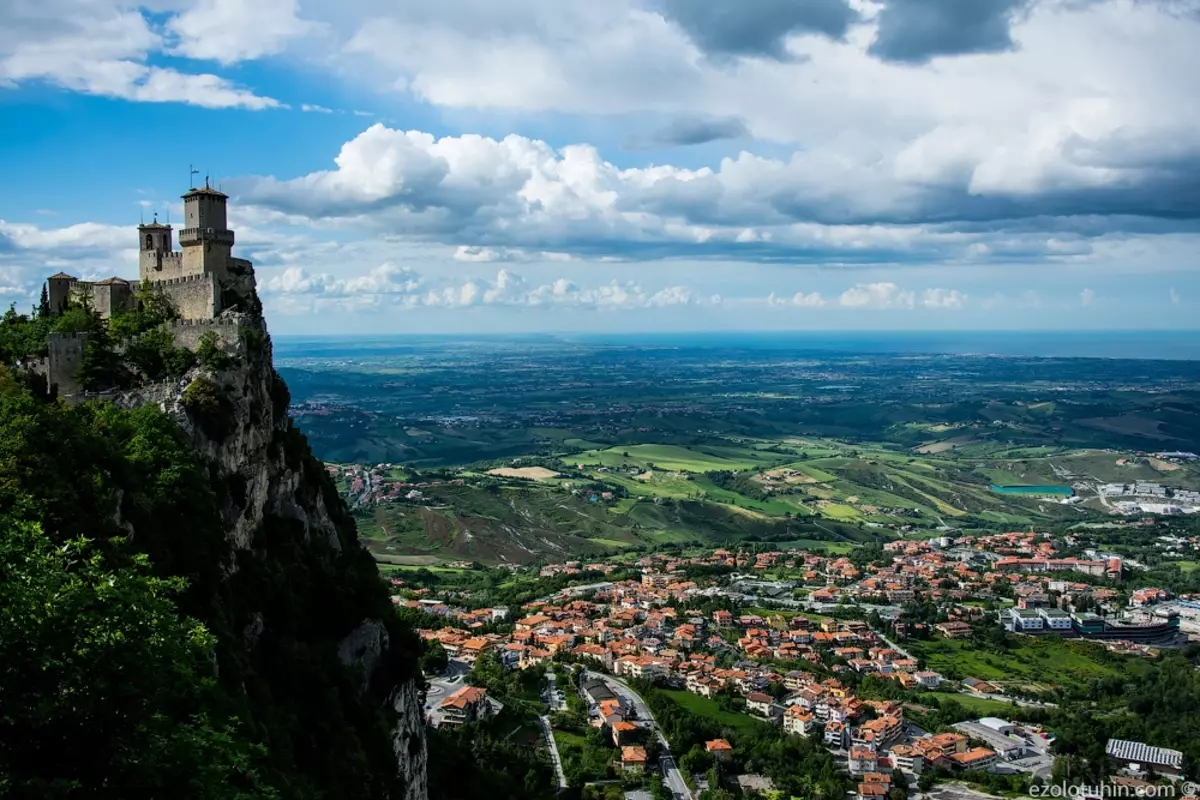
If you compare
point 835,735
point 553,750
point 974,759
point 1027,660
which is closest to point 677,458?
point 1027,660

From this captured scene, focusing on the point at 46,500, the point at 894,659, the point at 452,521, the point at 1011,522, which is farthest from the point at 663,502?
the point at 46,500

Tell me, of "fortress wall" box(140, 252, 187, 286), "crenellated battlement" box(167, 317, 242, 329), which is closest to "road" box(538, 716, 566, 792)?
"crenellated battlement" box(167, 317, 242, 329)

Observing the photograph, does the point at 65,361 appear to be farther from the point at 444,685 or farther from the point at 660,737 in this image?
the point at 660,737

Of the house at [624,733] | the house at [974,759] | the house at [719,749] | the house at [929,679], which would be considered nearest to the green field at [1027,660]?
the house at [929,679]

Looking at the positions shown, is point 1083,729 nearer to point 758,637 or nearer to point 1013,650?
point 1013,650

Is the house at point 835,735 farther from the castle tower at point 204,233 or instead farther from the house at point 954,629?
the castle tower at point 204,233

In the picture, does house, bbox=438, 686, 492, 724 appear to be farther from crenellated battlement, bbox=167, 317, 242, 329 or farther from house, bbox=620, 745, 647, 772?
crenellated battlement, bbox=167, 317, 242, 329
